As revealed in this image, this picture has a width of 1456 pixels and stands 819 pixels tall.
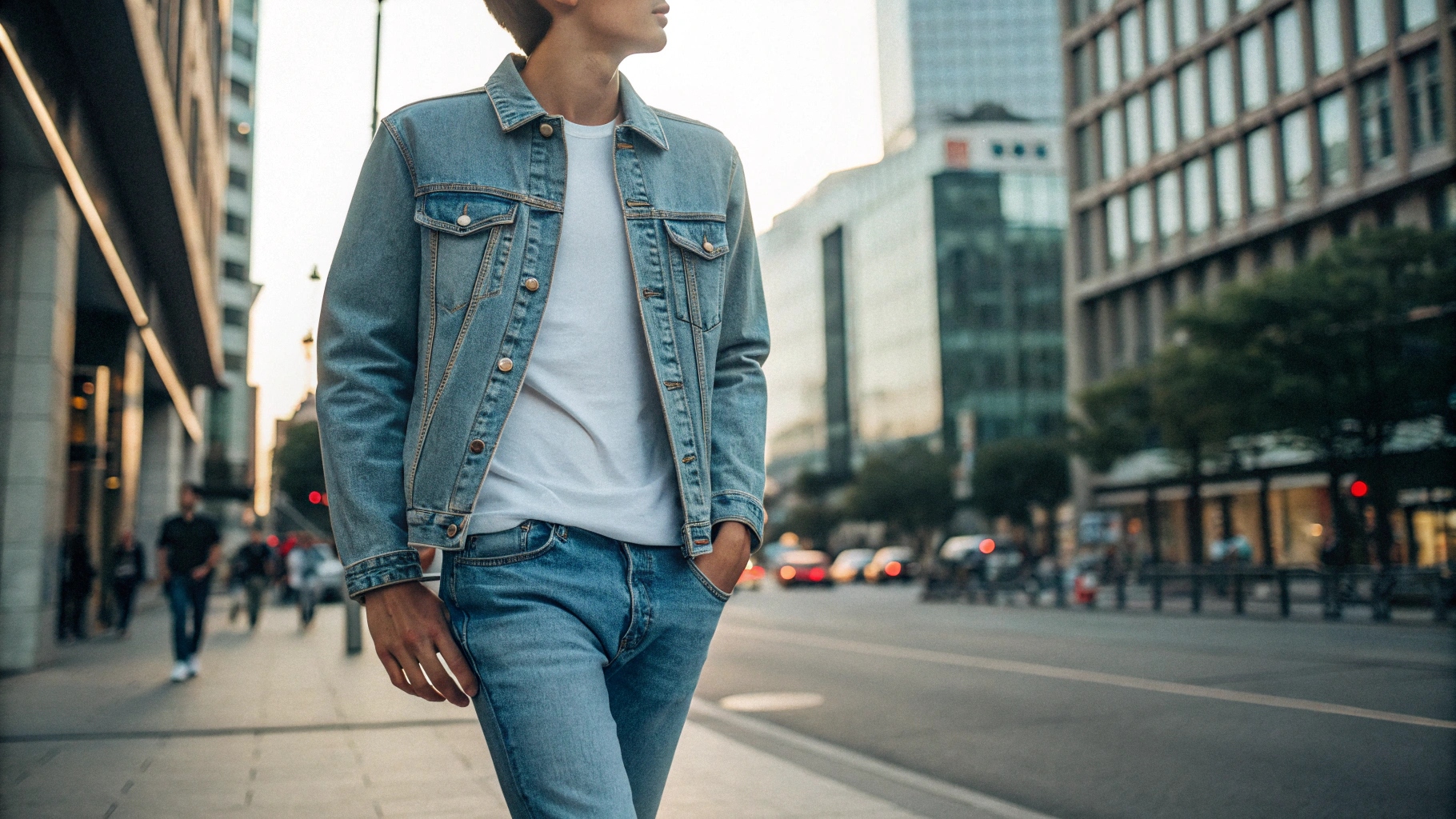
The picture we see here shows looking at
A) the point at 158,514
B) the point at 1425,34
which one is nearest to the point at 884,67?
the point at 1425,34

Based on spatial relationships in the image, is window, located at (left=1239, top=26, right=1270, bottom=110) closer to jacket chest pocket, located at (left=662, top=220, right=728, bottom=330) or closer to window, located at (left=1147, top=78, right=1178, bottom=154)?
window, located at (left=1147, top=78, right=1178, bottom=154)

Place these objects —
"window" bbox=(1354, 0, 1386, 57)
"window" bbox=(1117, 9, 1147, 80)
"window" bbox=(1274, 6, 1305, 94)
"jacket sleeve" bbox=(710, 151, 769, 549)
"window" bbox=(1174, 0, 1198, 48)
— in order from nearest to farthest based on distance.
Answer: "jacket sleeve" bbox=(710, 151, 769, 549)
"window" bbox=(1354, 0, 1386, 57)
"window" bbox=(1274, 6, 1305, 94)
"window" bbox=(1174, 0, 1198, 48)
"window" bbox=(1117, 9, 1147, 80)

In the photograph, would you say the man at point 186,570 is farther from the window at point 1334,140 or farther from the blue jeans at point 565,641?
the window at point 1334,140

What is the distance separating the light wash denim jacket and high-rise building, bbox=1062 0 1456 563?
1475 inches

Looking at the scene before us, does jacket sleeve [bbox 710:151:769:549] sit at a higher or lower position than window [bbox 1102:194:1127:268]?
lower

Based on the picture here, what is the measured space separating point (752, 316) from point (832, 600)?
3159 centimetres

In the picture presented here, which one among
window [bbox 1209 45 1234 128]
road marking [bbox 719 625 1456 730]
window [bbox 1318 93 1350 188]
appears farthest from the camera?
window [bbox 1209 45 1234 128]

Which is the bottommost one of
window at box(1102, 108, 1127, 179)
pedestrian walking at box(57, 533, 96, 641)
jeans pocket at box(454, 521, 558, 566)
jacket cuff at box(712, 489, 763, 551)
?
pedestrian walking at box(57, 533, 96, 641)

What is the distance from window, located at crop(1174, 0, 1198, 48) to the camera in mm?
46250

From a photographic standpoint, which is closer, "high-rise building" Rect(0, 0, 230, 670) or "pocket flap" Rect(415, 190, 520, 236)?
"pocket flap" Rect(415, 190, 520, 236)

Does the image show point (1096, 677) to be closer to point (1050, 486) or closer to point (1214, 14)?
point (1214, 14)

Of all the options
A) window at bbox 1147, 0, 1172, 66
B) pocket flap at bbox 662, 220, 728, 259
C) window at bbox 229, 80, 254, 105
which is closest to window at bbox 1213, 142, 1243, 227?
window at bbox 1147, 0, 1172, 66

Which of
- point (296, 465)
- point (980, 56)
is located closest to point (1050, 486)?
point (296, 465)

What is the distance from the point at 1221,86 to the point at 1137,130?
533 centimetres
